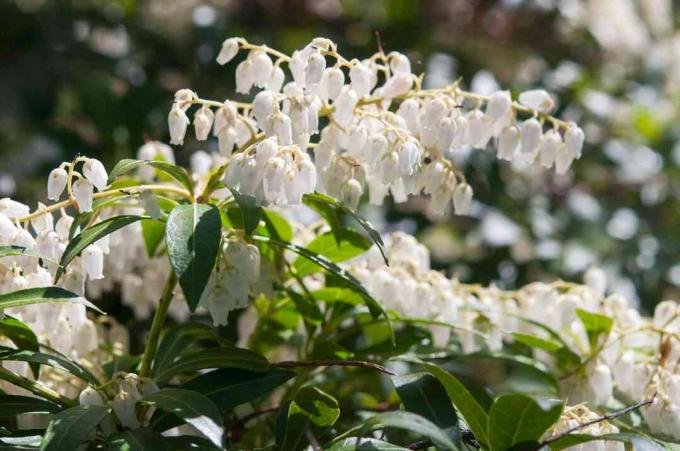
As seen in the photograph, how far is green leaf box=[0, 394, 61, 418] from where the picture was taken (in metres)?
1.29

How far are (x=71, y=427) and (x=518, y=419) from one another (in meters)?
0.51

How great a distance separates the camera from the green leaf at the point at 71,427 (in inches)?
43.8

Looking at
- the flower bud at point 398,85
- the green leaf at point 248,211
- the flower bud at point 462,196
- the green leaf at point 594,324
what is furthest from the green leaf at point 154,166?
the green leaf at point 594,324

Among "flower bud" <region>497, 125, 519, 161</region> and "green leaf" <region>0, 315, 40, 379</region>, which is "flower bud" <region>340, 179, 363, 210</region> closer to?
"flower bud" <region>497, 125, 519, 161</region>

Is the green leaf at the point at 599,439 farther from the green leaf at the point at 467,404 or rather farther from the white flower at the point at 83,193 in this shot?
the white flower at the point at 83,193

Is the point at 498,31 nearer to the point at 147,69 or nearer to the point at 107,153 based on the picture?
the point at 147,69

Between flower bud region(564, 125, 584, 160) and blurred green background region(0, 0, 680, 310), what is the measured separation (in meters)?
1.17

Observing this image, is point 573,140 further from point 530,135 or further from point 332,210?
point 332,210

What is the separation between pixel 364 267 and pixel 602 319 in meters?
0.42

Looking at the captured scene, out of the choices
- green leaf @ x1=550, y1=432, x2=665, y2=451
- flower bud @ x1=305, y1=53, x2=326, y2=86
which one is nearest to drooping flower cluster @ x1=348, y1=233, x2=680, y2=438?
green leaf @ x1=550, y1=432, x2=665, y2=451

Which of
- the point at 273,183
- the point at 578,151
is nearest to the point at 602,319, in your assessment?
the point at 578,151

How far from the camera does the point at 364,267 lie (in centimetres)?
180

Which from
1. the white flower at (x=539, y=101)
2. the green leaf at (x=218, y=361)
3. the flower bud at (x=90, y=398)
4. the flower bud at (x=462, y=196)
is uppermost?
the white flower at (x=539, y=101)

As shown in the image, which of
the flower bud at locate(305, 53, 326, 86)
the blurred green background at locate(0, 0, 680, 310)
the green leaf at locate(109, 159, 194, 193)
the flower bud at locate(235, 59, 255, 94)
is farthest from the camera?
the blurred green background at locate(0, 0, 680, 310)
